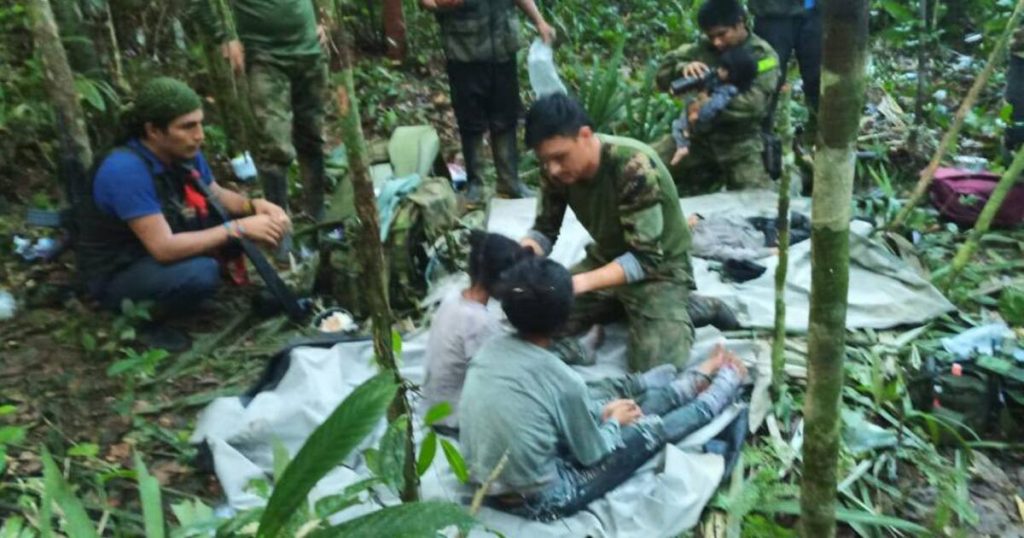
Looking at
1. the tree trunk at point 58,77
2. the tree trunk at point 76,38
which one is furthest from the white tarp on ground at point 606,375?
the tree trunk at point 76,38

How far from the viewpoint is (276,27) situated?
4945mm

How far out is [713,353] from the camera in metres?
3.91

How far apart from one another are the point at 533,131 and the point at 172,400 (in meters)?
1.89

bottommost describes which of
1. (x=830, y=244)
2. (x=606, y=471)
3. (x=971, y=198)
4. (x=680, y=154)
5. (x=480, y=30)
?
(x=606, y=471)

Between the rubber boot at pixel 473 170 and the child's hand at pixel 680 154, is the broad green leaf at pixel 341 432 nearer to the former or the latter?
the rubber boot at pixel 473 170

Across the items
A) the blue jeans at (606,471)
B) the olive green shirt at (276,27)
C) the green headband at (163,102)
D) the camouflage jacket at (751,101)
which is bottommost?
the blue jeans at (606,471)

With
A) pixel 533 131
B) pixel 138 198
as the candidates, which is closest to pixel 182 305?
pixel 138 198

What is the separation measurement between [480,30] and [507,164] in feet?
2.79

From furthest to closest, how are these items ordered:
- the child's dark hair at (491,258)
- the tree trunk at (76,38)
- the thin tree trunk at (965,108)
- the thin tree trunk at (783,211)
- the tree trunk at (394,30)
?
the tree trunk at (394,30)
the tree trunk at (76,38)
the thin tree trunk at (965,108)
the child's dark hair at (491,258)
the thin tree trunk at (783,211)

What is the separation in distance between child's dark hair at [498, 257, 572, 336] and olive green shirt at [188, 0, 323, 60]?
2.54 meters

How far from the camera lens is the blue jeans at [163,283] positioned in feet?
13.8

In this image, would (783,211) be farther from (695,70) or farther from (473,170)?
(473,170)

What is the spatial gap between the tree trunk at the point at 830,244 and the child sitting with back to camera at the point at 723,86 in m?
3.48

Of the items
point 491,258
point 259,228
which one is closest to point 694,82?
point 491,258
